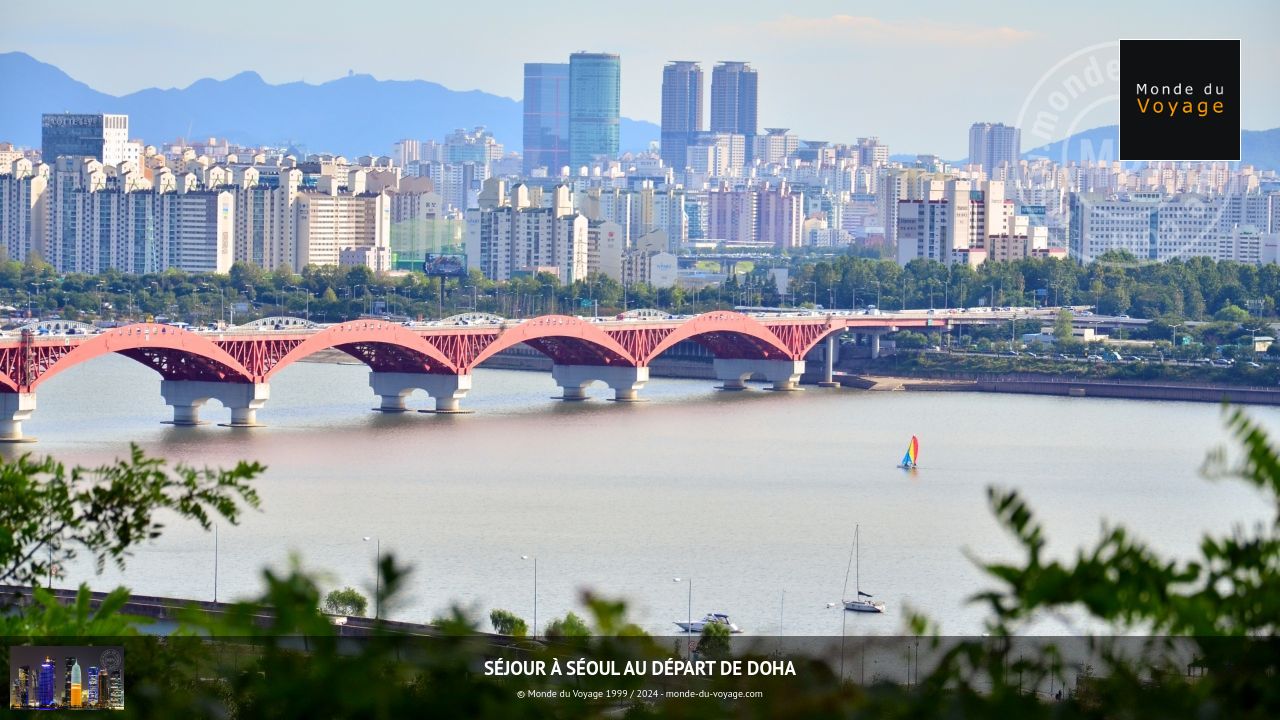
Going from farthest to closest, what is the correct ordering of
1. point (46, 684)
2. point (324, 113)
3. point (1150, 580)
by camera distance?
1. point (324, 113)
2. point (46, 684)
3. point (1150, 580)

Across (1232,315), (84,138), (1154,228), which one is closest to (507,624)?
(1232,315)

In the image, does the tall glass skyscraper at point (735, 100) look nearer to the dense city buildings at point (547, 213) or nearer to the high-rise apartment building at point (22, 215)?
the dense city buildings at point (547, 213)

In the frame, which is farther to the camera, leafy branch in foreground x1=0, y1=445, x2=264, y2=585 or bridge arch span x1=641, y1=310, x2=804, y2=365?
bridge arch span x1=641, y1=310, x2=804, y2=365

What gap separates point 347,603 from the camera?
9.67 metres

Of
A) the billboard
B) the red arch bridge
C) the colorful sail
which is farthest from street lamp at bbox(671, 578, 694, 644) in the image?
the billboard

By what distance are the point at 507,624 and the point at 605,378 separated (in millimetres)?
14098

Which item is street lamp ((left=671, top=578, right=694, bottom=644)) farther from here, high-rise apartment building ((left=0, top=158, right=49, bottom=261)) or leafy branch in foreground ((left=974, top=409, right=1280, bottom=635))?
high-rise apartment building ((left=0, top=158, right=49, bottom=261))

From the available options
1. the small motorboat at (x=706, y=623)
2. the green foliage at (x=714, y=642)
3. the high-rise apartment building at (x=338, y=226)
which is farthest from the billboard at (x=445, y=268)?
the green foliage at (x=714, y=642)

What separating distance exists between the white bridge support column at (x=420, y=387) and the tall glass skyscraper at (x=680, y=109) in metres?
69.7

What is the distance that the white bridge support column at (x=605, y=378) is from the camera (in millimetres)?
22859

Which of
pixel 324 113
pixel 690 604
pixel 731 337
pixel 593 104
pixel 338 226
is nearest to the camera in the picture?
pixel 690 604

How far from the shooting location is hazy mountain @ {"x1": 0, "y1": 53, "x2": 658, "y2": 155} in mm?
131750

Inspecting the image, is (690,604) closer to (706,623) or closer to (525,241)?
(706,623)

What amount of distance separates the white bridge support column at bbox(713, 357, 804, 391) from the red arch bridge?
0.01 metres
